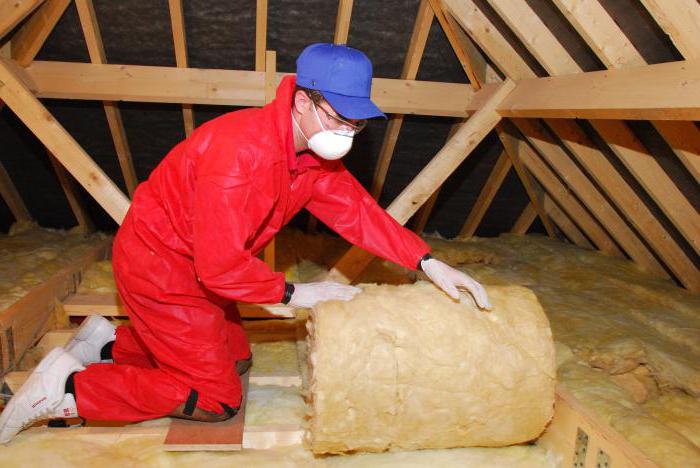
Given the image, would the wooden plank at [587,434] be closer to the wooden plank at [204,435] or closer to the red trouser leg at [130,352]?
the wooden plank at [204,435]

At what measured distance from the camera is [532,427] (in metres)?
1.79

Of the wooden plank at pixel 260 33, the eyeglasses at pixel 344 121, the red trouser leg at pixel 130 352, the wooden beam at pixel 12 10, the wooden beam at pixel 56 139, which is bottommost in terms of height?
the red trouser leg at pixel 130 352

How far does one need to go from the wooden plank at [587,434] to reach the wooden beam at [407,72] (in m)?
1.95

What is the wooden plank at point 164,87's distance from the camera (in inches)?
117

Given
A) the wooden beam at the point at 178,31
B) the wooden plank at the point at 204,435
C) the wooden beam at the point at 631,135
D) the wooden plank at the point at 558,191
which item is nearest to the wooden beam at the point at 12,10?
the wooden beam at the point at 178,31

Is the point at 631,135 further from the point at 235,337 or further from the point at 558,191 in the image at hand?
the point at 235,337

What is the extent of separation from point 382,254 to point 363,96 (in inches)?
25.5

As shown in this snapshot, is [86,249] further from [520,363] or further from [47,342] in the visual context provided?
[520,363]

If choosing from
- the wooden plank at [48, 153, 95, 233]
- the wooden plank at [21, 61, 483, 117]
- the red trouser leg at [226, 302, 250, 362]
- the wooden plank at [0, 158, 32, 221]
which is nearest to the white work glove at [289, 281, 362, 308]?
the red trouser leg at [226, 302, 250, 362]

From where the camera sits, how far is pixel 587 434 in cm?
171

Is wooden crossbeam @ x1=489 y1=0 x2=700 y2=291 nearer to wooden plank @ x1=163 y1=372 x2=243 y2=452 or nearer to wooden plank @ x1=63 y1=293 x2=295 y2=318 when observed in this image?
wooden plank @ x1=63 y1=293 x2=295 y2=318

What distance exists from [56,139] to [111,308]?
908 millimetres

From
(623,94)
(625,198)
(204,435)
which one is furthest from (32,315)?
(625,198)

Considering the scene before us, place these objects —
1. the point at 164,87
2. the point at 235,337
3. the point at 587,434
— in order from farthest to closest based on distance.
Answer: the point at 164,87
the point at 235,337
the point at 587,434
